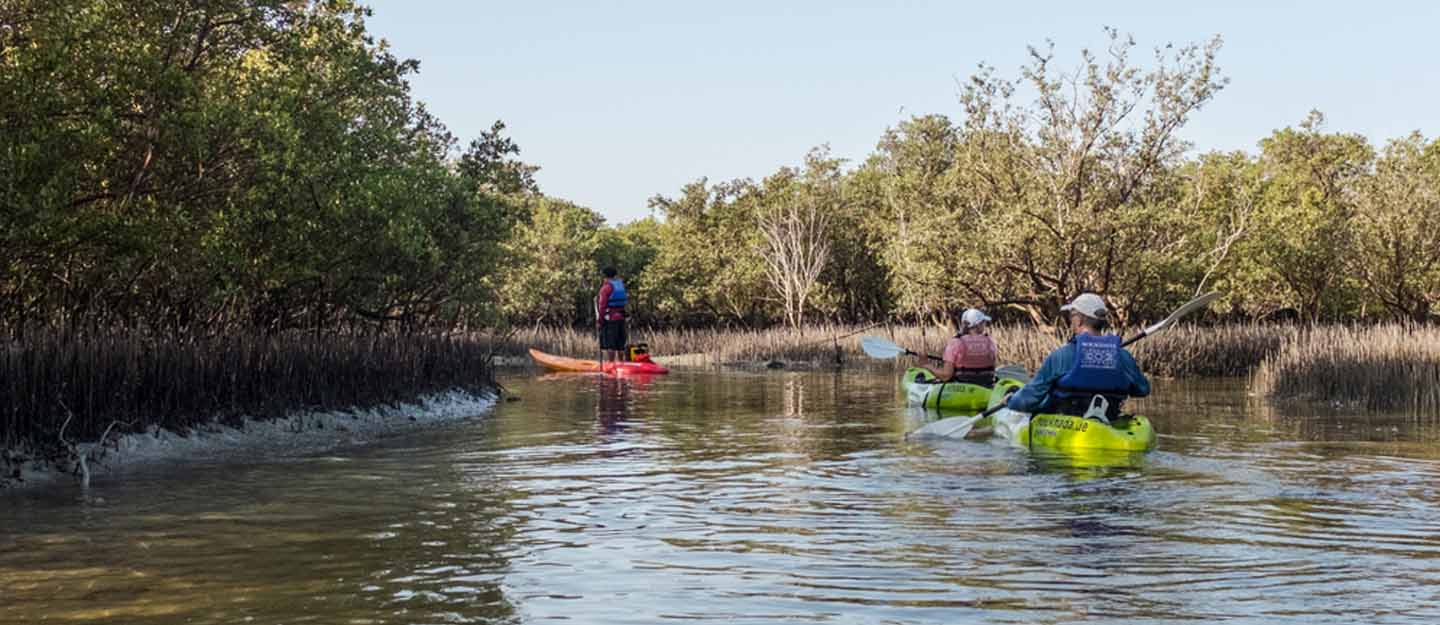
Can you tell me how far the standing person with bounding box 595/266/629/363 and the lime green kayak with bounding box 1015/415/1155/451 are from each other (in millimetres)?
13807

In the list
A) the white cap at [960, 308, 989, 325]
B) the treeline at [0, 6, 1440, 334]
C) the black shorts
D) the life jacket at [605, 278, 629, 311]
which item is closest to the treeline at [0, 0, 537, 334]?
the treeline at [0, 6, 1440, 334]

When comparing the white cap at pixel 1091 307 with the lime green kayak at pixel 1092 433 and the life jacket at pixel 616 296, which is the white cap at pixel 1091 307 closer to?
the lime green kayak at pixel 1092 433

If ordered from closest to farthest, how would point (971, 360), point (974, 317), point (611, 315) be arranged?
1. point (974, 317)
2. point (971, 360)
3. point (611, 315)

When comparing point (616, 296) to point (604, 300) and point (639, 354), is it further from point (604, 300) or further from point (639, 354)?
point (639, 354)

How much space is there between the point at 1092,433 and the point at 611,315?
15628 millimetres

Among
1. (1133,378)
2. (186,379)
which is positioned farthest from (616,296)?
(1133,378)

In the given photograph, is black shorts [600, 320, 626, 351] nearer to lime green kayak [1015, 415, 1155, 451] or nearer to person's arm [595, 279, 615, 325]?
person's arm [595, 279, 615, 325]

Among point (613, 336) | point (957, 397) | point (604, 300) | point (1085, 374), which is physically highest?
point (604, 300)

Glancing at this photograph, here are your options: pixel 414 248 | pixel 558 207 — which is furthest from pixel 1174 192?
pixel 558 207

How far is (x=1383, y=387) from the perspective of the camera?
1795cm

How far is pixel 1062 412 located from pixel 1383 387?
7.38m

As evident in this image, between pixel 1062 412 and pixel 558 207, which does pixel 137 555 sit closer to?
pixel 1062 412

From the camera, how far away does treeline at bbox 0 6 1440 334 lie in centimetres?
1204

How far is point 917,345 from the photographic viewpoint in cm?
3198
